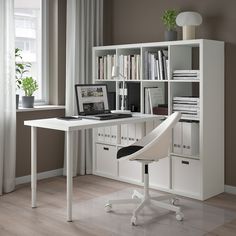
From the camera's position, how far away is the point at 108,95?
4789 millimetres

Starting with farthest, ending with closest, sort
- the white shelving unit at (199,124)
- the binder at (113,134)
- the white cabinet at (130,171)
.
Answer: the binder at (113,134) → the white cabinet at (130,171) → the white shelving unit at (199,124)

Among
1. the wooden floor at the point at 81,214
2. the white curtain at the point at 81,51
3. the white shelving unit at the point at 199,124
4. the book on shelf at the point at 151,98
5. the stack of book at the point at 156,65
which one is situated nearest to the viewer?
the wooden floor at the point at 81,214

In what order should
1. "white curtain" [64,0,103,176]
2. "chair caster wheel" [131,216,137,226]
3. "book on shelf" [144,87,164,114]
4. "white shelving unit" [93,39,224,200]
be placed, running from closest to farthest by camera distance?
1. "chair caster wheel" [131,216,137,226]
2. "white shelving unit" [93,39,224,200]
3. "book on shelf" [144,87,164,114]
4. "white curtain" [64,0,103,176]

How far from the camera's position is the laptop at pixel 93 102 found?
4.19m

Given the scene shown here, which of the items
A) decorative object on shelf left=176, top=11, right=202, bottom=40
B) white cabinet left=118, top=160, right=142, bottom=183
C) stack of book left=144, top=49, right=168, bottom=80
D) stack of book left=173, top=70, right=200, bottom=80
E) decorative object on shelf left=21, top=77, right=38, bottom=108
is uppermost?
decorative object on shelf left=176, top=11, right=202, bottom=40

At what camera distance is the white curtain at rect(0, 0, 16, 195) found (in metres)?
4.30

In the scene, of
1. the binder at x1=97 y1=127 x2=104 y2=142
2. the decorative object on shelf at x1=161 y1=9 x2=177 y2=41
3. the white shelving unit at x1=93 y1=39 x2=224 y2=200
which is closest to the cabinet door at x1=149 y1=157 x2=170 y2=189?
the white shelving unit at x1=93 y1=39 x2=224 y2=200

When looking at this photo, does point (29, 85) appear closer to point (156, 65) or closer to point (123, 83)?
point (123, 83)

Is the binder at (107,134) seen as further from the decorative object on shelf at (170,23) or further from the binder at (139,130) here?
the decorative object on shelf at (170,23)

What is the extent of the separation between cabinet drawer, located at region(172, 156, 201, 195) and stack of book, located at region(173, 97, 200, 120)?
435 mm

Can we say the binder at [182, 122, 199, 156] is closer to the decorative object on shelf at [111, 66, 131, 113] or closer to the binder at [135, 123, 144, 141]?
the binder at [135, 123, 144, 141]

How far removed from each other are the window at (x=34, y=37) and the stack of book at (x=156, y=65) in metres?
Result: 1.32

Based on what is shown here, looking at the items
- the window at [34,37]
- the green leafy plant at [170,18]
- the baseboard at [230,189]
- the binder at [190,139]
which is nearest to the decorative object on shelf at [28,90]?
the window at [34,37]

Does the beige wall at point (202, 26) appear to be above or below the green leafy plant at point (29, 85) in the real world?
above
